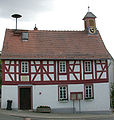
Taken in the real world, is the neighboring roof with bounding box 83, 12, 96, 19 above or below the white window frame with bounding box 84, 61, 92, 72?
above

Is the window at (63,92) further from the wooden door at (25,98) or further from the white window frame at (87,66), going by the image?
the wooden door at (25,98)

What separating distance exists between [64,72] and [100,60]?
4305 mm

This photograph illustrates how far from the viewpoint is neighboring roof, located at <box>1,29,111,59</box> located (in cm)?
2327

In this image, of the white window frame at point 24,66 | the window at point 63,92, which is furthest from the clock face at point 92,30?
the white window frame at point 24,66

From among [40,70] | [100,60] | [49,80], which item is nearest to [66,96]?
[49,80]

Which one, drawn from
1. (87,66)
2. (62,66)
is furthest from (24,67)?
(87,66)

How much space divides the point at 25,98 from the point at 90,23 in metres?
12.6

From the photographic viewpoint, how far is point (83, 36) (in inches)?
1064

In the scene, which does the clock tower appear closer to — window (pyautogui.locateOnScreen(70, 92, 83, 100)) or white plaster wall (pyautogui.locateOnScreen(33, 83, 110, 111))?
white plaster wall (pyautogui.locateOnScreen(33, 83, 110, 111))

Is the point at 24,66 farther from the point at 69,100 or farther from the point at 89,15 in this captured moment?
the point at 89,15

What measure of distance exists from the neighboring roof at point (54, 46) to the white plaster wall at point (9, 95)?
3166mm

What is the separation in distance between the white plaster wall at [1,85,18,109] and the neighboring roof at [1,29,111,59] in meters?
3.17

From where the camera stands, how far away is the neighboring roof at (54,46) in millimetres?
23266

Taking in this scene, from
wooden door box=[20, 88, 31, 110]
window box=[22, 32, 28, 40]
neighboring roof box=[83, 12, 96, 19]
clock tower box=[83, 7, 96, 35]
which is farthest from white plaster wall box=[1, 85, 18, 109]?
neighboring roof box=[83, 12, 96, 19]
